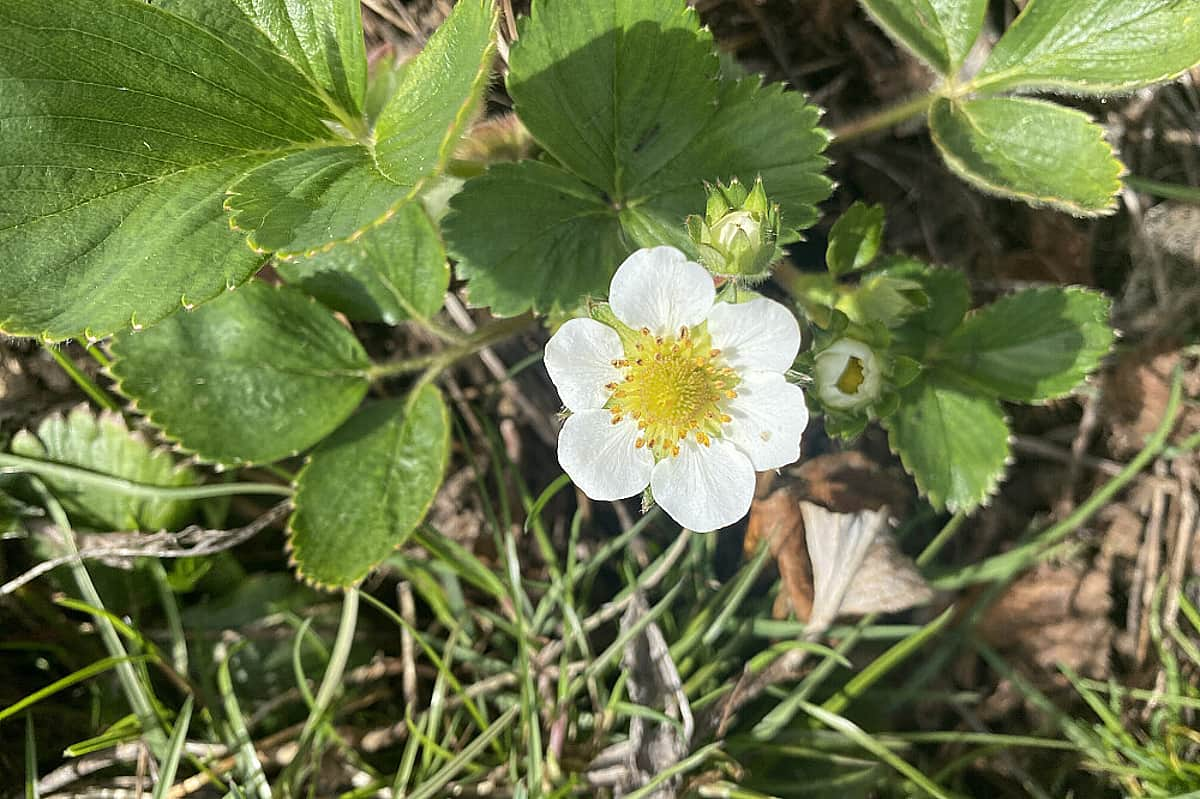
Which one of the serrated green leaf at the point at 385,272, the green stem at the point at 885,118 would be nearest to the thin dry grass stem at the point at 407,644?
the serrated green leaf at the point at 385,272

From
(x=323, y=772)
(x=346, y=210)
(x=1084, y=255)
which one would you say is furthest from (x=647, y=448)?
(x=1084, y=255)

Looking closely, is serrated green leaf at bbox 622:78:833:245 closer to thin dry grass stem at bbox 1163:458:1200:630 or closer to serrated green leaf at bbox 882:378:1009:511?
serrated green leaf at bbox 882:378:1009:511

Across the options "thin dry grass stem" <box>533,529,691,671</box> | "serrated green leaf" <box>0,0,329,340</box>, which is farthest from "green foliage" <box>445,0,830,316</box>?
"thin dry grass stem" <box>533,529,691,671</box>

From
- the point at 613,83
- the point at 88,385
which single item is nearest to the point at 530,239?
the point at 613,83

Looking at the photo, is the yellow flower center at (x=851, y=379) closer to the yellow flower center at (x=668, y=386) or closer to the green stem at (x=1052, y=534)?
the yellow flower center at (x=668, y=386)

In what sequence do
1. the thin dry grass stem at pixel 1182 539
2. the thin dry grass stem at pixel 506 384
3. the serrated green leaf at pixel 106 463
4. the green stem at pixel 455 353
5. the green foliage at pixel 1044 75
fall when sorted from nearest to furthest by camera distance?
the green foliage at pixel 1044 75, the green stem at pixel 455 353, the serrated green leaf at pixel 106 463, the thin dry grass stem at pixel 506 384, the thin dry grass stem at pixel 1182 539

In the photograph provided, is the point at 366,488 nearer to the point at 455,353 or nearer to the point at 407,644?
the point at 455,353
